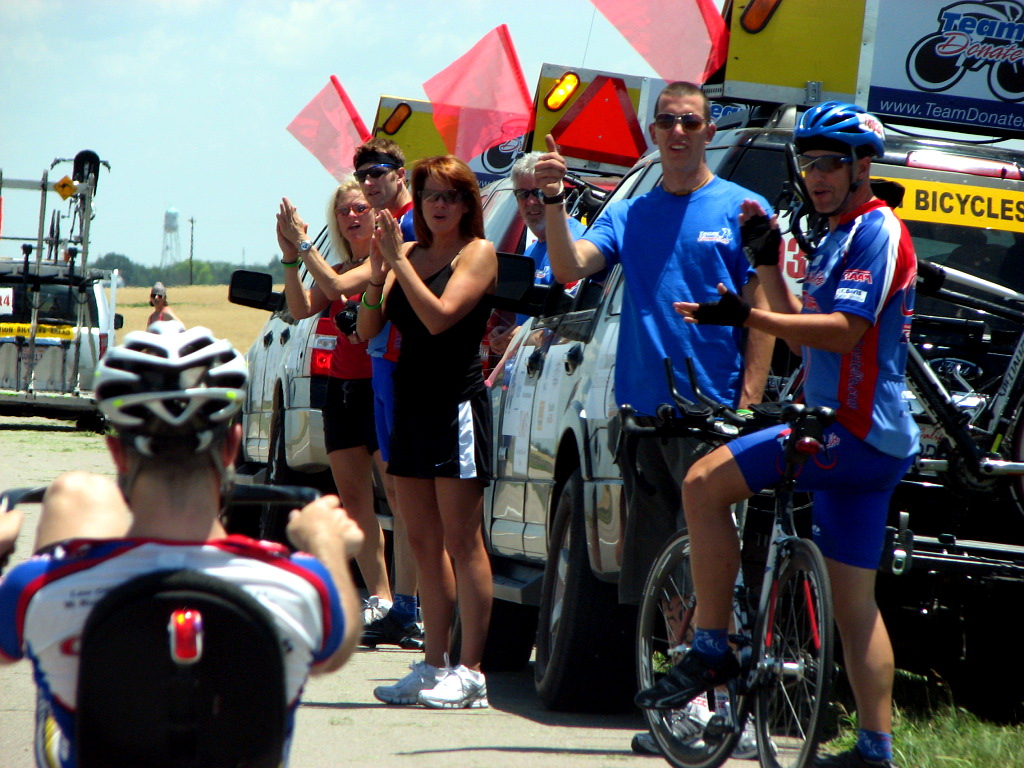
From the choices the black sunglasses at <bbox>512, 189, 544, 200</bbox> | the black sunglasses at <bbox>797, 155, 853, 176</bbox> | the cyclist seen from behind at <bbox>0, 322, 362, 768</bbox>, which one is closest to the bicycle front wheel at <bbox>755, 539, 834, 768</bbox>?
the black sunglasses at <bbox>797, 155, 853, 176</bbox>

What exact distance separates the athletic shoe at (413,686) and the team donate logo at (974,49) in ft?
10.4

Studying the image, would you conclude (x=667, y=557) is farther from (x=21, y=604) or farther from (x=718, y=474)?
(x=21, y=604)

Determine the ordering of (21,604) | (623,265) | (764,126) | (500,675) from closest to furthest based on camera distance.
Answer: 1. (21,604)
2. (623,265)
3. (764,126)
4. (500,675)

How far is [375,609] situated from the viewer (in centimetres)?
773

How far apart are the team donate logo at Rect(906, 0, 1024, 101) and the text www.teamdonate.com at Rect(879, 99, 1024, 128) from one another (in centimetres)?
8

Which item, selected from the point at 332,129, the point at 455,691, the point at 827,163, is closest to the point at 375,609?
the point at 455,691

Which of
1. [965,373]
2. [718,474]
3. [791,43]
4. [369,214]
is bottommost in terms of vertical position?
[718,474]

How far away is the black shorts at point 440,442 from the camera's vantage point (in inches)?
233

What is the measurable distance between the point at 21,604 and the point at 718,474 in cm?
240

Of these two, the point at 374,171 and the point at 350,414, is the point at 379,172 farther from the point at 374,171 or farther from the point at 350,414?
the point at 350,414

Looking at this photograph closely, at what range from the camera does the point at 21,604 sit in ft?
7.90

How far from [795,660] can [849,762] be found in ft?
0.99

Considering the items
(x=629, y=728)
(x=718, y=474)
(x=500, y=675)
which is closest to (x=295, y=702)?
(x=718, y=474)

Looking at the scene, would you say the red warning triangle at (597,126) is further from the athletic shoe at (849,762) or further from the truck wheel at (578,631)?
the athletic shoe at (849,762)
